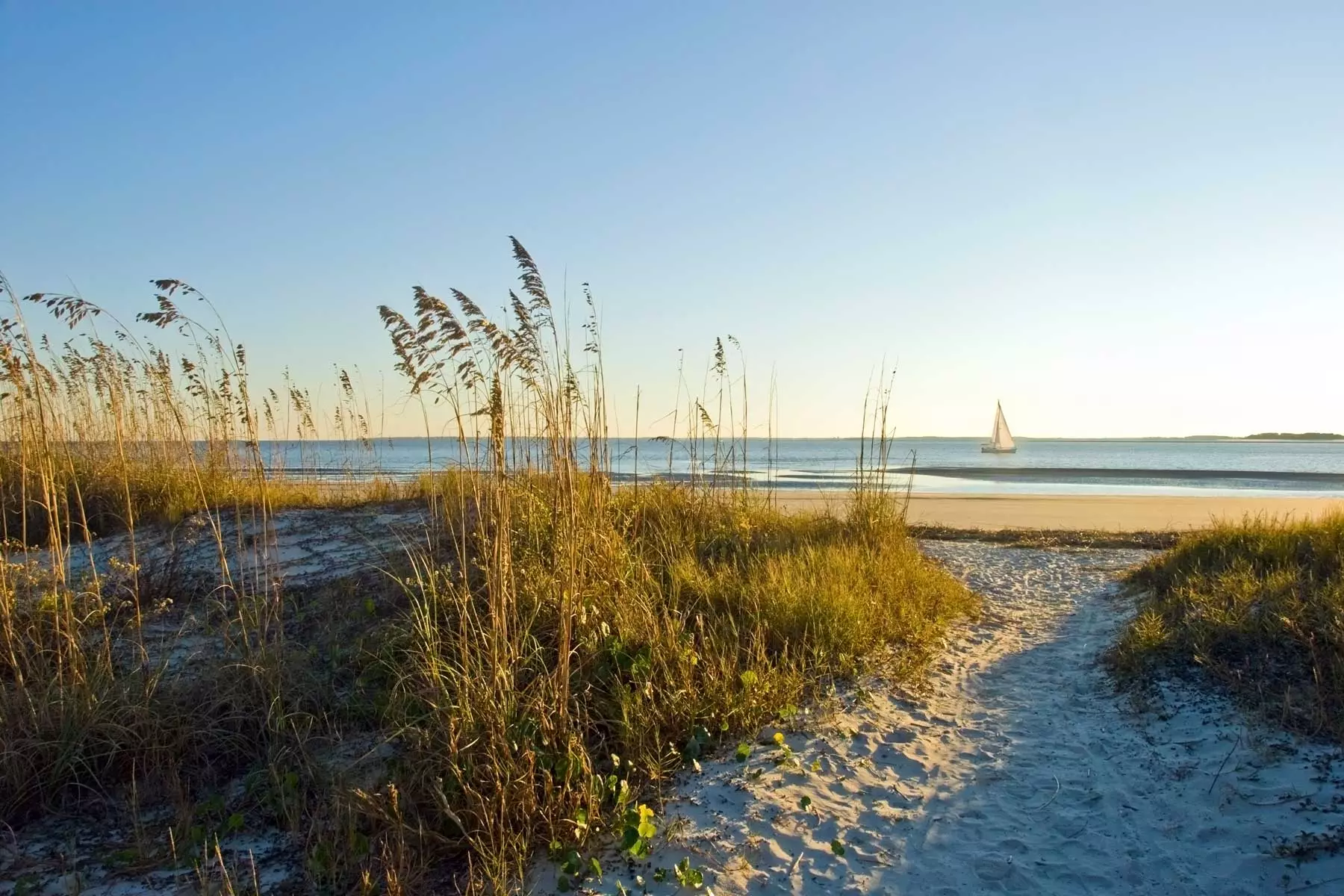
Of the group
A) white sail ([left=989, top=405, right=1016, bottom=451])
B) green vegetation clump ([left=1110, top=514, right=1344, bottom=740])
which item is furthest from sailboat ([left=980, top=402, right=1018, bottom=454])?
green vegetation clump ([left=1110, top=514, right=1344, bottom=740])

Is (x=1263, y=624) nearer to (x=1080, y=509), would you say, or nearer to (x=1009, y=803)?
(x=1009, y=803)

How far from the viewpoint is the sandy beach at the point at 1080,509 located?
41.7ft

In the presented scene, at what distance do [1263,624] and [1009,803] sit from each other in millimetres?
2423

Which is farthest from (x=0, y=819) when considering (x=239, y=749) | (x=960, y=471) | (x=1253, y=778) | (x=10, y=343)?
(x=960, y=471)

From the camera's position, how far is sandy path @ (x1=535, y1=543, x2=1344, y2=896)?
294 cm

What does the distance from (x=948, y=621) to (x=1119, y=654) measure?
1325mm

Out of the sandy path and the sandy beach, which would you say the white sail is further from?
the sandy path

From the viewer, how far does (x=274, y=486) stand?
891 centimetres

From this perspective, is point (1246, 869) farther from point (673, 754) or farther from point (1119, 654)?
point (673, 754)

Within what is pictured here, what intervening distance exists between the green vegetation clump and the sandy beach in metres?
4.95

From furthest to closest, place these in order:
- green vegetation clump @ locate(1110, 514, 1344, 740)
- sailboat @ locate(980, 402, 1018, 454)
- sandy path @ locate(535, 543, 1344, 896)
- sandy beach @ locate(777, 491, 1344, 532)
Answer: sailboat @ locate(980, 402, 1018, 454) < sandy beach @ locate(777, 491, 1344, 532) < green vegetation clump @ locate(1110, 514, 1344, 740) < sandy path @ locate(535, 543, 1344, 896)

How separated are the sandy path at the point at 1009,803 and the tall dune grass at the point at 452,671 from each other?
1.05 ft

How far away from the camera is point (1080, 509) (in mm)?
15289

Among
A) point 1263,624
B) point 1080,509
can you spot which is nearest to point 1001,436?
point 1080,509
